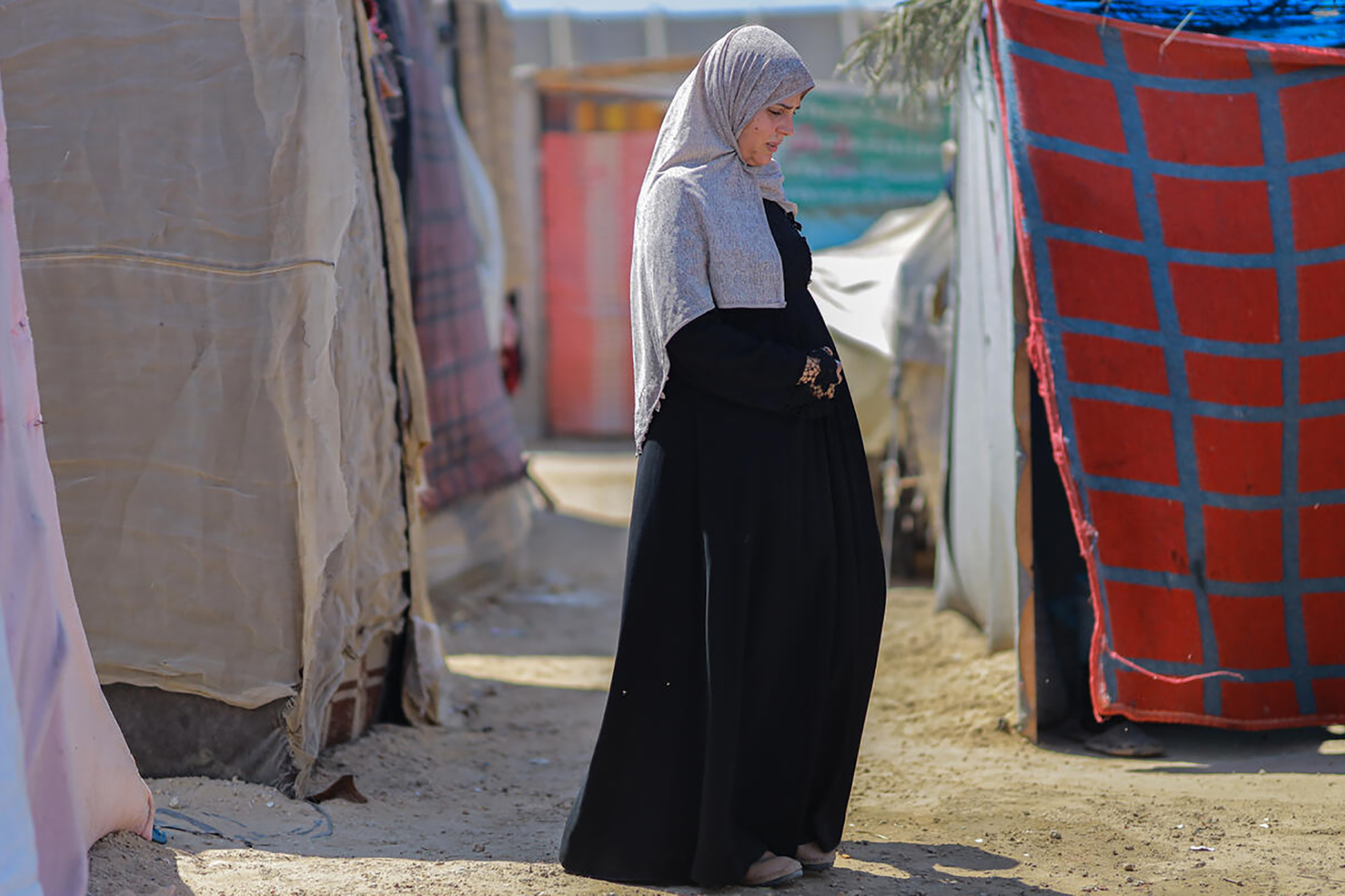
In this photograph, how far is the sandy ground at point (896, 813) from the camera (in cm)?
278

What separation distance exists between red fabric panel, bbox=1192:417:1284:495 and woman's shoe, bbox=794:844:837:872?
1.69 meters

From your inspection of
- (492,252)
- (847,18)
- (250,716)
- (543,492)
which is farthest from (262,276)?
(847,18)

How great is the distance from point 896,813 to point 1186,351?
1.48 meters

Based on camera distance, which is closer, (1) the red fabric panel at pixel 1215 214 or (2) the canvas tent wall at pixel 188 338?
(2) the canvas tent wall at pixel 188 338

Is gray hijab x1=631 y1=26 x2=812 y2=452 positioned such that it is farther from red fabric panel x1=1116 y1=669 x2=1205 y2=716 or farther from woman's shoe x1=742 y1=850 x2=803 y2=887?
red fabric panel x1=1116 y1=669 x2=1205 y2=716

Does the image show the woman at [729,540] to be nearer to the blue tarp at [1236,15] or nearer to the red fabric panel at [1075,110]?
the red fabric panel at [1075,110]

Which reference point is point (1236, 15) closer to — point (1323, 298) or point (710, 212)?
point (1323, 298)

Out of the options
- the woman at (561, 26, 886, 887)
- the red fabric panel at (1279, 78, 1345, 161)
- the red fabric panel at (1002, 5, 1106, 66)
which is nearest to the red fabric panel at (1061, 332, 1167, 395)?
the red fabric panel at (1279, 78, 1345, 161)

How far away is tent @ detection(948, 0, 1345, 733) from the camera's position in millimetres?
3799

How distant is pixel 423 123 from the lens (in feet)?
18.9

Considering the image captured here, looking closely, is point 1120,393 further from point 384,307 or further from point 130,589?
point 130,589

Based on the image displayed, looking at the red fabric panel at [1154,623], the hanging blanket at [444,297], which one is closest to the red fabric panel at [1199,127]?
the red fabric panel at [1154,623]

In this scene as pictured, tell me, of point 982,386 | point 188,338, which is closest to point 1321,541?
point 982,386

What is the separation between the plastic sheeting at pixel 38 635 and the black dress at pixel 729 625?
0.92 m
